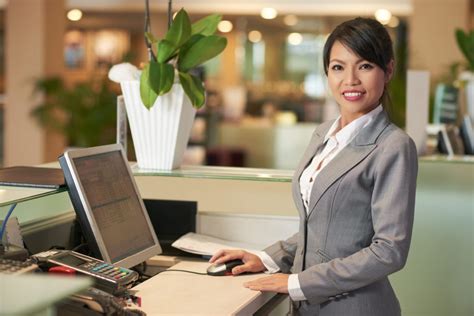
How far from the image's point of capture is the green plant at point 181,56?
3342 millimetres

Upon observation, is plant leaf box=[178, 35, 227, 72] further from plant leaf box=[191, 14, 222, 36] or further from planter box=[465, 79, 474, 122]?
planter box=[465, 79, 474, 122]

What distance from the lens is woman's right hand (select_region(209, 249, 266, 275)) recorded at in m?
2.84

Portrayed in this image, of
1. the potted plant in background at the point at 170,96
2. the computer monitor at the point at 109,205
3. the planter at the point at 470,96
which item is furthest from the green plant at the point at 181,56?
the planter at the point at 470,96

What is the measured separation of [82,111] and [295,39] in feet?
21.0

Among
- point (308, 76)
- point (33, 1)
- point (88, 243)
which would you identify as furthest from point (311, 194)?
point (308, 76)

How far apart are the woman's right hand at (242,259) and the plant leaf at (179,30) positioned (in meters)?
0.94

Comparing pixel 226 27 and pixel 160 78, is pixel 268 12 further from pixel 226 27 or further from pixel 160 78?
pixel 160 78

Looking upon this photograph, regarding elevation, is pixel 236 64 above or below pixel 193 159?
above

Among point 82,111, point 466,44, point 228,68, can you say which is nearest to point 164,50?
point 466,44

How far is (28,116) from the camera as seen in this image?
10.5 metres

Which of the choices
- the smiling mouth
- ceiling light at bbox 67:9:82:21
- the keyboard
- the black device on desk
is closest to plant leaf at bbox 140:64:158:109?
the black device on desk

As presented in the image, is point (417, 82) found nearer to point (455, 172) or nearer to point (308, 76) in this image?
point (455, 172)

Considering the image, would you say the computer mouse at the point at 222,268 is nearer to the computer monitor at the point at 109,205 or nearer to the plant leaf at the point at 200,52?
the computer monitor at the point at 109,205

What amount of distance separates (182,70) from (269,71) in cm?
1213
